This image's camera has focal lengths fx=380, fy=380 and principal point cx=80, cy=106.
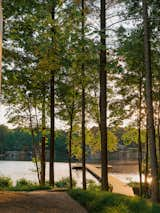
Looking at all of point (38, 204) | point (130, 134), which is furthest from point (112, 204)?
point (130, 134)

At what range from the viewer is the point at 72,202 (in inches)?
381

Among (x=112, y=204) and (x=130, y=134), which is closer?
(x=112, y=204)

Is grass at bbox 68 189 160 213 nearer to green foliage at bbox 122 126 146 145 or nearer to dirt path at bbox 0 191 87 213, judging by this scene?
dirt path at bbox 0 191 87 213

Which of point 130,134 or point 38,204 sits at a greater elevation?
point 130,134

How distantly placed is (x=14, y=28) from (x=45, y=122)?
27.2ft

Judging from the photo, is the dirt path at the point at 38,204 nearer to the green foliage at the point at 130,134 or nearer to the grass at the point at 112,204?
the grass at the point at 112,204

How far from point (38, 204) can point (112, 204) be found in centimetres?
178

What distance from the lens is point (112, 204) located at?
30.0 feet

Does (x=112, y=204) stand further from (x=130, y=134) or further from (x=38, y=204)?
(x=130, y=134)

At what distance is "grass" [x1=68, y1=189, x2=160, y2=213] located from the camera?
872cm

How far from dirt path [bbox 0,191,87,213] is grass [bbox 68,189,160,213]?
0.27m

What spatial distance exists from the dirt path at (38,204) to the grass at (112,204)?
0.88ft

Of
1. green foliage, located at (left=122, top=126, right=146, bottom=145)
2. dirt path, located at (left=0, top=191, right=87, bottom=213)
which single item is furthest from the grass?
green foliage, located at (left=122, top=126, right=146, bottom=145)

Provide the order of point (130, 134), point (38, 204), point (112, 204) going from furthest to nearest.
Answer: point (130, 134) → point (112, 204) → point (38, 204)
